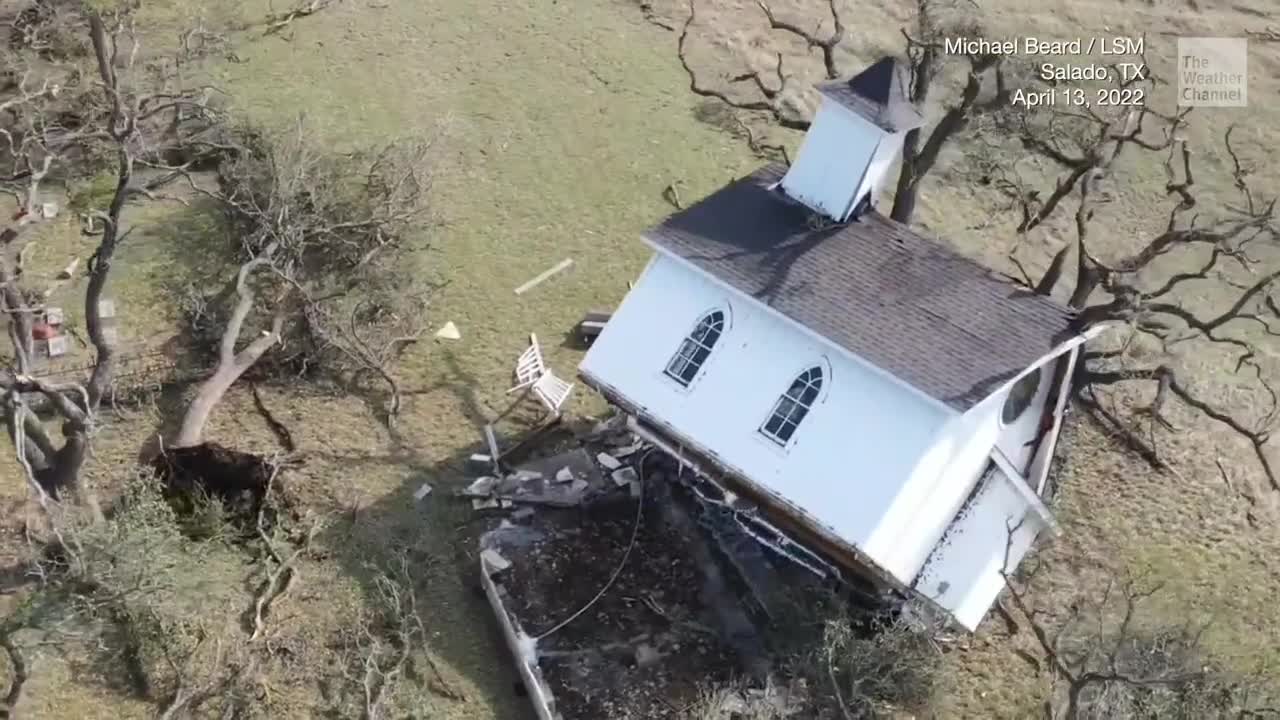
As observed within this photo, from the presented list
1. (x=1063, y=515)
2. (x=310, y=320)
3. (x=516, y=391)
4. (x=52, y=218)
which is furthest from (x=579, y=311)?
(x=52, y=218)

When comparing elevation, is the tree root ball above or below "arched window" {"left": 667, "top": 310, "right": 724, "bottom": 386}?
below

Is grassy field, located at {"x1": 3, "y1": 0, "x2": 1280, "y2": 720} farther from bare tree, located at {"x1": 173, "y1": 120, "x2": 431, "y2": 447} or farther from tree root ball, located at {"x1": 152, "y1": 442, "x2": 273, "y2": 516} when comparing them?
bare tree, located at {"x1": 173, "y1": 120, "x2": 431, "y2": 447}

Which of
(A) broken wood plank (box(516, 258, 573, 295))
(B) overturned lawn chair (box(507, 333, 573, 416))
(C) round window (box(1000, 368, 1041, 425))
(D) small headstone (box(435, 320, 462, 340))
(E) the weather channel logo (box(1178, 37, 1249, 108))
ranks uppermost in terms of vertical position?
(E) the weather channel logo (box(1178, 37, 1249, 108))

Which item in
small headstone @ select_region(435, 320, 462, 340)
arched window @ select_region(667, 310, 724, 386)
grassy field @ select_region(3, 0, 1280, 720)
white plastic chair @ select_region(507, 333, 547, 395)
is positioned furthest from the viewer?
small headstone @ select_region(435, 320, 462, 340)

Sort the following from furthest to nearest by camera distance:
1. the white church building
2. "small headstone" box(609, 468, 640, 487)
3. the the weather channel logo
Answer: the the weather channel logo
"small headstone" box(609, 468, 640, 487)
the white church building

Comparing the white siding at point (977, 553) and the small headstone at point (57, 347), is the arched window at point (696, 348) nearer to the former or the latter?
the white siding at point (977, 553)

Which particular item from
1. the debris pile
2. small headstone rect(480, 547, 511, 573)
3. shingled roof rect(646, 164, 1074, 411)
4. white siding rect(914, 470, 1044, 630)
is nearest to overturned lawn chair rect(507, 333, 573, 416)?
the debris pile

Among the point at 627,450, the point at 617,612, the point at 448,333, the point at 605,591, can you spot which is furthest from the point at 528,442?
the point at 617,612

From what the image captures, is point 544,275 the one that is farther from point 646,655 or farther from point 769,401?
point 646,655
